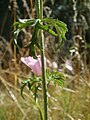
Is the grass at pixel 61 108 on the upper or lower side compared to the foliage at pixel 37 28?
lower

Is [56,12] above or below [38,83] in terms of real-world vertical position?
below

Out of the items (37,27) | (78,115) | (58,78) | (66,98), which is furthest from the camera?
(66,98)

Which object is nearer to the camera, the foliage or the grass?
the foliage

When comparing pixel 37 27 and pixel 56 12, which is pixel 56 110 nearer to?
pixel 37 27

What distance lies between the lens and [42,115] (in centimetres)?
103

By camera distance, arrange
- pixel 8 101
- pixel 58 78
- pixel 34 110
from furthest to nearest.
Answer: pixel 8 101
pixel 34 110
pixel 58 78

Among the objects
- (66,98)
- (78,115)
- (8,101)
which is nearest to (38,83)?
(78,115)

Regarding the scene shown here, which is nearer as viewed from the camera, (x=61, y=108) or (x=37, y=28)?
(x=37, y=28)

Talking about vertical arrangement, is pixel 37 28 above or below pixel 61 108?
above

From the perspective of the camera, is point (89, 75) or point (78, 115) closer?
point (78, 115)

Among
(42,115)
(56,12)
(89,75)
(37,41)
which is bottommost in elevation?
(56,12)

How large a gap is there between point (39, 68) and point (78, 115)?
1087 mm

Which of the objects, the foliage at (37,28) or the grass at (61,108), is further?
the grass at (61,108)

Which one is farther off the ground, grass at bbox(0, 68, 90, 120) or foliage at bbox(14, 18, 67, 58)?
foliage at bbox(14, 18, 67, 58)
